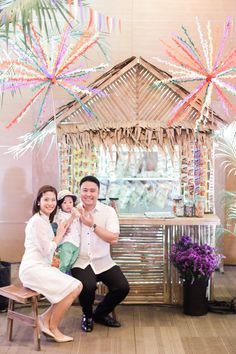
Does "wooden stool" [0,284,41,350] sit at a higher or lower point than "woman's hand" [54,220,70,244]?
lower

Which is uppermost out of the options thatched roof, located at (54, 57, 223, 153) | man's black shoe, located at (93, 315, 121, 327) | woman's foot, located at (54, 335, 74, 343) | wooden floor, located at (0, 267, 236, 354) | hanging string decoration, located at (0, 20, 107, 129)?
hanging string decoration, located at (0, 20, 107, 129)

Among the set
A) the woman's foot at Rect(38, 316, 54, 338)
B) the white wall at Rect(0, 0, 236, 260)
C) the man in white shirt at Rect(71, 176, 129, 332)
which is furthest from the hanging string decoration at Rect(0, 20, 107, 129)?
the white wall at Rect(0, 0, 236, 260)

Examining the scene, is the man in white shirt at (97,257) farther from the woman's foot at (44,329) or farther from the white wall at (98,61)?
the white wall at (98,61)

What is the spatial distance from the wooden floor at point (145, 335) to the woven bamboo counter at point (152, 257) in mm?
148

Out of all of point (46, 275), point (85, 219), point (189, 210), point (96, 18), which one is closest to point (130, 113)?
point (96, 18)

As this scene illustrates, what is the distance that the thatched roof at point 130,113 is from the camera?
493 centimetres

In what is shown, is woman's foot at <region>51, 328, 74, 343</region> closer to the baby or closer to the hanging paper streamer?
the baby

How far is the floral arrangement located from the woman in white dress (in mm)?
1065

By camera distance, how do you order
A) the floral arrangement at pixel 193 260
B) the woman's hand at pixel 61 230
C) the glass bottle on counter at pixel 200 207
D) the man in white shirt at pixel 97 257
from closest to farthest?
the woman's hand at pixel 61 230 → the man in white shirt at pixel 97 257 → the floral arrangement at pixel 193 260 → the glass bottle on counter at pixel 200 207

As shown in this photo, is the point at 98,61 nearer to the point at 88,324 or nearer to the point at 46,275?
the point at 46,275

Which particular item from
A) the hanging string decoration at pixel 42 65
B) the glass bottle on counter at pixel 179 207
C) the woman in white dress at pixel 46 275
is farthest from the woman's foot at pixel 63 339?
the hanging string decoration at pixel 42 65

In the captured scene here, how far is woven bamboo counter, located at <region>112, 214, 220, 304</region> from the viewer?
4.95 metres

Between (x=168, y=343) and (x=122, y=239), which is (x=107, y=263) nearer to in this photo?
(x=122, y=239)

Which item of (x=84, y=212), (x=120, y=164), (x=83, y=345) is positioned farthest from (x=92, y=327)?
(x=120, y=164)
